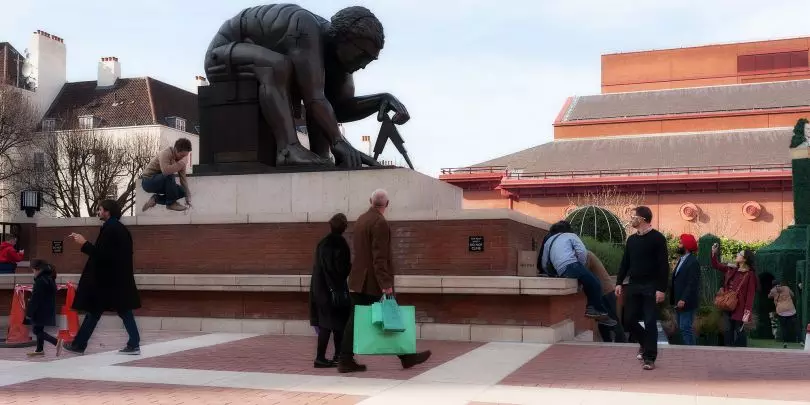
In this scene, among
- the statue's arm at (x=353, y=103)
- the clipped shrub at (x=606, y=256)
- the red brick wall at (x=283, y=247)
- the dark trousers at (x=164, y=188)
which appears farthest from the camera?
the clipped shrub at (x=606, y=256)

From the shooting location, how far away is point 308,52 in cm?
1344

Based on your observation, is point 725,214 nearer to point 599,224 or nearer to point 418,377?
point 599,224

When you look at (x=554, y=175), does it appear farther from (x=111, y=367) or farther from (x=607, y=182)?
(x=111, y=367)

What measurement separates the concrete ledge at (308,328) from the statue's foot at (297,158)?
260cm

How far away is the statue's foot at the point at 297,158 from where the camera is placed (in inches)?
524

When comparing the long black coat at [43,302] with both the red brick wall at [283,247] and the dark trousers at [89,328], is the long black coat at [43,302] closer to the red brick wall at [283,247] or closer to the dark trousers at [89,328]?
the dark trousers at [89,328]

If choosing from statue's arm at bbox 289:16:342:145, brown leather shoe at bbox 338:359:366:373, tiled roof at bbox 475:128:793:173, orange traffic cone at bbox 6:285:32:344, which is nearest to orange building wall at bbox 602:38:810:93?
tiled roof at bbox 475:128:793:173

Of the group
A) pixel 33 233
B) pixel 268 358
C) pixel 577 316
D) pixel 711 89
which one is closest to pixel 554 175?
pixel 711 89

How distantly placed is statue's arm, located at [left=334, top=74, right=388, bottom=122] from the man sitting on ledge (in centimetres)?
279

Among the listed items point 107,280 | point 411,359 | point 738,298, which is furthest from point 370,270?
point 738,298

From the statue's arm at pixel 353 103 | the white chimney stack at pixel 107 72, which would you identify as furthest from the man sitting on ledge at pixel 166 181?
the white chimney stack at pixel 107 72

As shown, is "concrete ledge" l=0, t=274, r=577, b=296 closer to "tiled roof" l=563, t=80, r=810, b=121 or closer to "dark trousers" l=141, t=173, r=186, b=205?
"dark trousers" l=141, t=173, r=186, b=205

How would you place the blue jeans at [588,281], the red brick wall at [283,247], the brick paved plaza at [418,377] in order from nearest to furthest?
the brick paved plaza at [418,377] → the blue jeans at [588,281] → the red brick wall at [283,247]

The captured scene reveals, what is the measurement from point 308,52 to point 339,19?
72 centimetres
